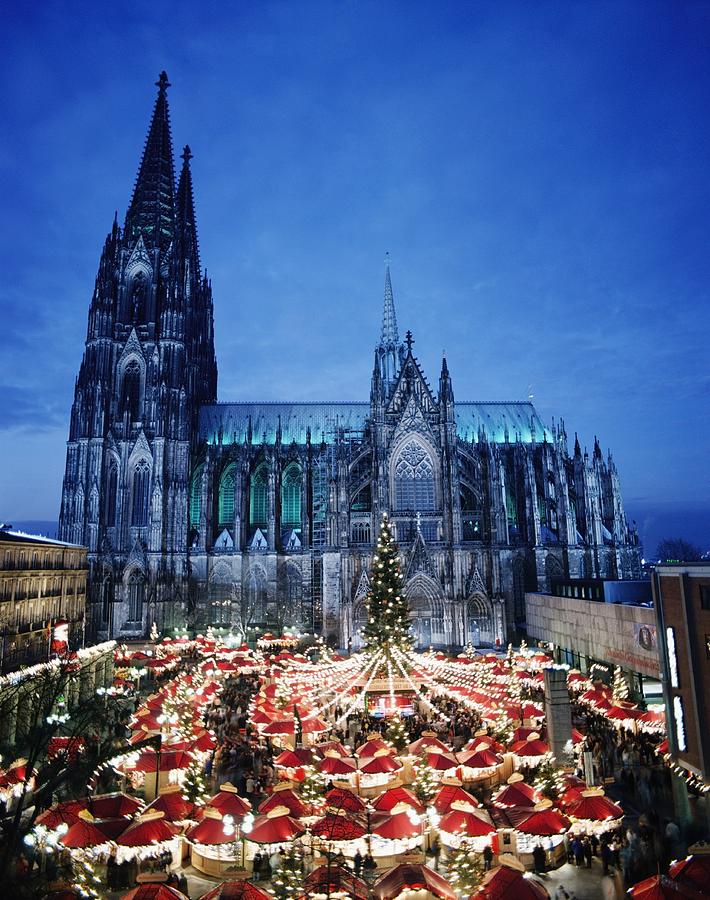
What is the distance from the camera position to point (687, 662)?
21.9 m

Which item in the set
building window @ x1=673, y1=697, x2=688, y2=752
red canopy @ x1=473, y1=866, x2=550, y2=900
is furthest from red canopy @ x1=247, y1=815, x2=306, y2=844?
building window @ x1=673, y1=697, x2=688, y2=752

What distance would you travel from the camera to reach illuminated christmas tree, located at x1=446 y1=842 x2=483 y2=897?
16.4 meters

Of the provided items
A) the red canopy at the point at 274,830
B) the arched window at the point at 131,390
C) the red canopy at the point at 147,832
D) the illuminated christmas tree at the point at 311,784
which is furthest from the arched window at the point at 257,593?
the red canopy at the point at 274,830

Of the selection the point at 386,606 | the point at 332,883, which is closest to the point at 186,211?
the point at 386,606

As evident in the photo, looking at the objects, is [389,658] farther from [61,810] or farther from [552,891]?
[61,810]

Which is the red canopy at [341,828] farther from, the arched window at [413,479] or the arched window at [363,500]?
the arched window at [413,479]

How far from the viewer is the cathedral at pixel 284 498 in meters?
57.1

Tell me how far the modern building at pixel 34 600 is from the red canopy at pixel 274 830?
22749mm

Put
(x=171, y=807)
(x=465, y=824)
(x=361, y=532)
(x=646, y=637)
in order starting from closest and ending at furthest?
(x=465, y=824), (x=171, y=807), (x=646, y=637), (x=361, y=532)

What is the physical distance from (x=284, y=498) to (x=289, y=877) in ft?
176

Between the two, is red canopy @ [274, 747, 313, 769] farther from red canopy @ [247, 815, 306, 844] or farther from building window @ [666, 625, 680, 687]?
building window @ [666, 625, 680, 687]

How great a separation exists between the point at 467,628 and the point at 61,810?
4245cm

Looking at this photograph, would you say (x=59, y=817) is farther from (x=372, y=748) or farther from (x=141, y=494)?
(x=141, y=494)

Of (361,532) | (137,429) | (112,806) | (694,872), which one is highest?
(137,429)
